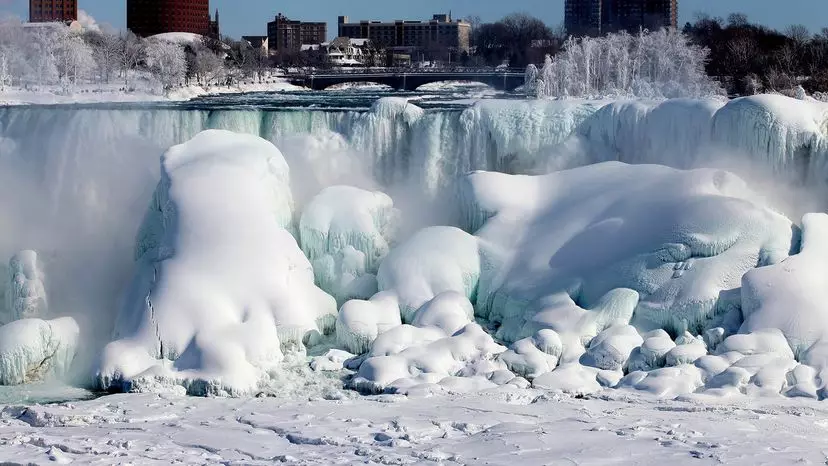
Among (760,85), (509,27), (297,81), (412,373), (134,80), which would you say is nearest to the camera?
(412,373)

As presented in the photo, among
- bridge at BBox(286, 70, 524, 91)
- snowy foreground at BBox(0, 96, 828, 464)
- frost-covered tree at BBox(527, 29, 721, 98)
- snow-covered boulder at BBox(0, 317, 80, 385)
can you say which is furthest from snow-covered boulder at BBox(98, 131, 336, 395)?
bridge at BBox(286, 70, 524, 91)

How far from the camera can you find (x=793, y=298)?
57.0 ft

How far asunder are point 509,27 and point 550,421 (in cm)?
9437

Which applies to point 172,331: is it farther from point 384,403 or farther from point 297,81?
point 297,81

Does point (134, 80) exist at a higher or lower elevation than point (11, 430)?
higher

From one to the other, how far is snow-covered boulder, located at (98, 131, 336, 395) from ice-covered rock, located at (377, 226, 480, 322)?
3.55 feet

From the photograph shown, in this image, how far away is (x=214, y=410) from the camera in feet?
48.5

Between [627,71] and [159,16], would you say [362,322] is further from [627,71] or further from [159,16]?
[159,16]

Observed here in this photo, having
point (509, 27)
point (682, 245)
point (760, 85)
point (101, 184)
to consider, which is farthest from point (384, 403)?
point (509, 27)

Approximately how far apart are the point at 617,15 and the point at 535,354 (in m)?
111

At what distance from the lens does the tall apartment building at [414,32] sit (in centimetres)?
13212

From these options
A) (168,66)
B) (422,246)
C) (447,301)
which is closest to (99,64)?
(168,66)

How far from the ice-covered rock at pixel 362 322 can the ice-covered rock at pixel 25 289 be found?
5.13m

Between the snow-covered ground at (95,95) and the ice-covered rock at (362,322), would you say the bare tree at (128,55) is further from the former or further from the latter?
the ice-covered rock at (362,322)
